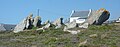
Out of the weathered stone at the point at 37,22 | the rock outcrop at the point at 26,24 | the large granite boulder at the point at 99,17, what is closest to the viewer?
the large granite boulder at the point at 99,17

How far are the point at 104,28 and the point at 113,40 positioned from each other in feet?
22.8

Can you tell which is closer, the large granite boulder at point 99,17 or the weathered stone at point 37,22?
the large granite boulder at point 99,17

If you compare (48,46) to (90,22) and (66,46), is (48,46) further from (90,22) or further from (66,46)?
(90,22)

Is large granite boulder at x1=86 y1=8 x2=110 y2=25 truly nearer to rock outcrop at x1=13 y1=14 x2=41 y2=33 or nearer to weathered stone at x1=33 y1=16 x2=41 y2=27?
rock outcrop at x1=13 y1=14 x2=41 y2=33

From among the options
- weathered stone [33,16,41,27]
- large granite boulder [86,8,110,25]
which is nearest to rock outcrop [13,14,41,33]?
weathered stone [33,16,41,27]

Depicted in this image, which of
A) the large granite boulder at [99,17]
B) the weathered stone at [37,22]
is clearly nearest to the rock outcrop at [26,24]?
the weathered stone at [37,22]

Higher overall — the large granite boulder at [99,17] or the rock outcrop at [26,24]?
the large granite boulder at [99,17]

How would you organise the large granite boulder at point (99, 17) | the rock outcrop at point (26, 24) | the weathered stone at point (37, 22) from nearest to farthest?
1. the large granite boulder at point (99, 17)
2. the rock outcrop at point (26, 24)
3. the weathered stone at point (37, 22)

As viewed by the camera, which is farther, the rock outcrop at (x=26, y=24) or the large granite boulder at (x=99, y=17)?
the rock outcrop at (x=26, y=24)

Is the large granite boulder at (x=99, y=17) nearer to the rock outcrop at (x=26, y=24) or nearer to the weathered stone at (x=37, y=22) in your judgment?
the rock outcrop at (x=26, y=24)

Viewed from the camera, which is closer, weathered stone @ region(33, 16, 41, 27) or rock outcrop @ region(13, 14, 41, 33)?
rock outcrop @ region(13, 14, 41, 33)

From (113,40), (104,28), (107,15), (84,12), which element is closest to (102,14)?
(107,15)

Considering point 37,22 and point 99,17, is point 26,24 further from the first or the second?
point 99,17

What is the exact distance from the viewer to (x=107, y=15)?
2934cm
